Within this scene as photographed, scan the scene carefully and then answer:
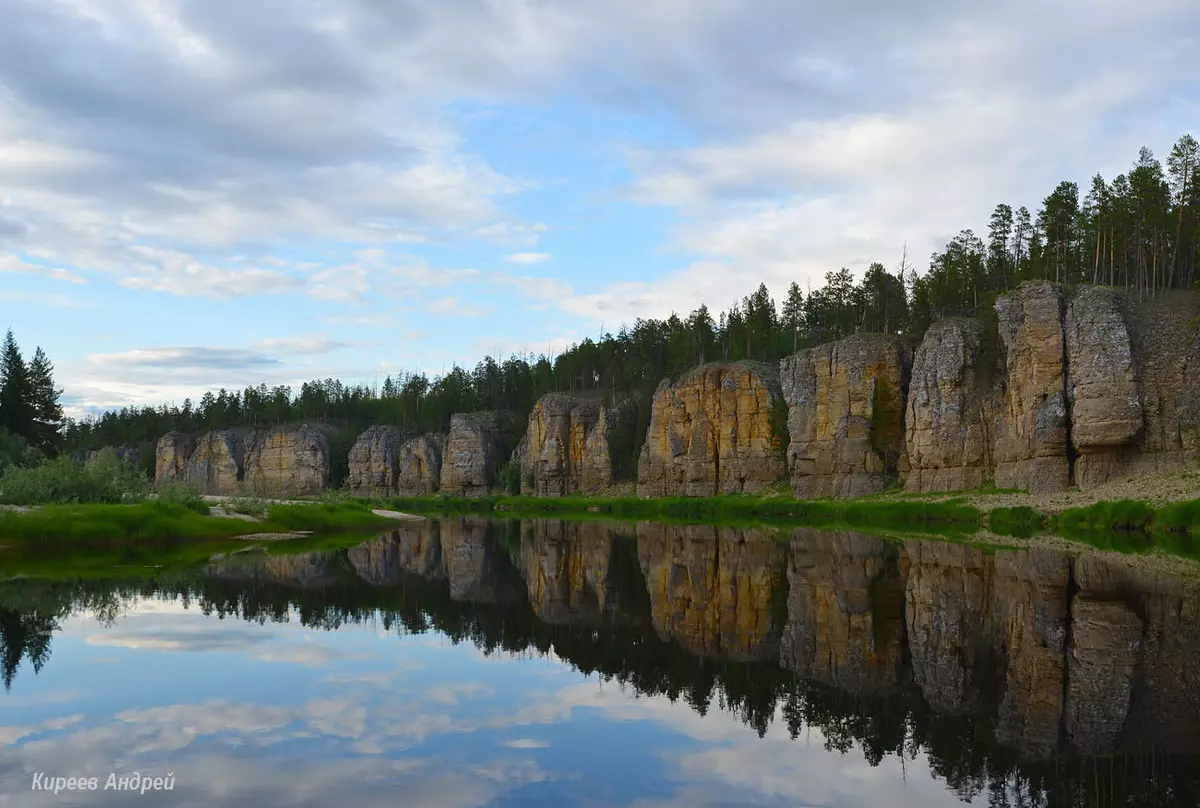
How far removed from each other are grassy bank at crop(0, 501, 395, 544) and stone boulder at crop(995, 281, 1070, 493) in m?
48.4

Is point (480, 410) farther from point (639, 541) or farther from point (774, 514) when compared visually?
point (639, 541)

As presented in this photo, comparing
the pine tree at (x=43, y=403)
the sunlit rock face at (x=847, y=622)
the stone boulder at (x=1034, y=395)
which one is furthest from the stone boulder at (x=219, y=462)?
the sunlit rock face at (x=847, y=622)

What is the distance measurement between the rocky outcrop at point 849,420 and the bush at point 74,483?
5725 centimetres

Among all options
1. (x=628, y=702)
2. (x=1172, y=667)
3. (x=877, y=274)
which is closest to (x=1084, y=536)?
(x=1172, y=667)

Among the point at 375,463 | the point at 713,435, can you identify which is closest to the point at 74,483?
the point at 713,435

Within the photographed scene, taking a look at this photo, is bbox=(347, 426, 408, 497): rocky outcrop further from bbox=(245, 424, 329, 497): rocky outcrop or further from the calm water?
the calm water

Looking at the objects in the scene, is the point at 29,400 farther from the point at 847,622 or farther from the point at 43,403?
the point at 847,622

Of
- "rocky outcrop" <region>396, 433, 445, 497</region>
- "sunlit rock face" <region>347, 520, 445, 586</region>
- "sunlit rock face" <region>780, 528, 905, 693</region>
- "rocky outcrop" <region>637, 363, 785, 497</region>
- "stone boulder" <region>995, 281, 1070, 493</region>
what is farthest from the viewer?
"rocky outcrop" <region>396, 433, 445, 497</region>

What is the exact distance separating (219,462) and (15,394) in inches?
3725

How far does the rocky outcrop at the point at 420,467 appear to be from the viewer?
141000mm

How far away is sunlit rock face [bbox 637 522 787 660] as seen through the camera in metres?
18.2

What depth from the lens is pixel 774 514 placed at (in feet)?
255

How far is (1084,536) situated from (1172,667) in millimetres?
33985

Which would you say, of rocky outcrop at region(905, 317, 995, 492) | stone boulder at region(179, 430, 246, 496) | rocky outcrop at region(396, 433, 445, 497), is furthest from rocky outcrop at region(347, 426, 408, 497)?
rocky outcrop at region(905, 317, 995, 492)
